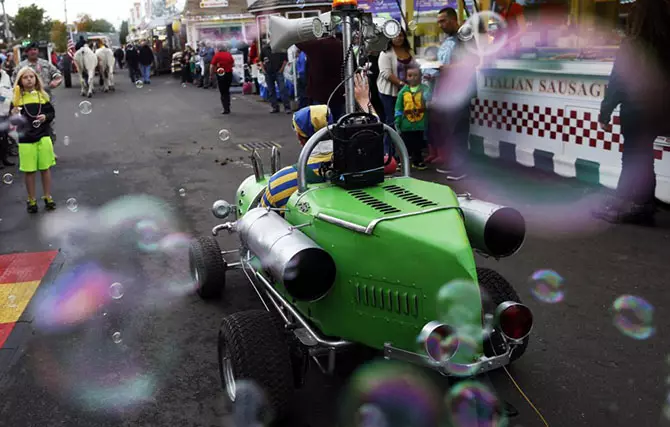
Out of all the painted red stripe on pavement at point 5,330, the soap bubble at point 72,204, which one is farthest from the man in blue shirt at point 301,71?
the painted red stripe on pavement at point 5,330

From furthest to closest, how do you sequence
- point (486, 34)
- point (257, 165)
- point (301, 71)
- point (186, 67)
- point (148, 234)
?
1. point (186, 67)
2. point (301, 71)
3. point (486, 34)
4. point (148, 234)
5. point (257, 165)

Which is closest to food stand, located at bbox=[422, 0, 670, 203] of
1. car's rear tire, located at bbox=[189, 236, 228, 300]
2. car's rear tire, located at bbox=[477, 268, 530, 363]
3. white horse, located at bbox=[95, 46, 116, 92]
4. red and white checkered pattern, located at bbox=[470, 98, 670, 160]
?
red and white checkered pattern, located at bbox=[470, 98, 670, 160]

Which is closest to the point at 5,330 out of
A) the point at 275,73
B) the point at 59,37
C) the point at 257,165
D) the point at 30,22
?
the point at 257,165

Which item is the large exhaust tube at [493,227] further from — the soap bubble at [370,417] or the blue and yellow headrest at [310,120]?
the blue and yellow headrest at [310,120]

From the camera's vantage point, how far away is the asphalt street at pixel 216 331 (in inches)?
130

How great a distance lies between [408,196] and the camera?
3.07m

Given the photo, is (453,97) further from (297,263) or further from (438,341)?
(438,341)

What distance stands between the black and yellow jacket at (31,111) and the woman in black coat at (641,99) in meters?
5.70

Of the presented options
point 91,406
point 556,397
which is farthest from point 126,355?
point 556,397

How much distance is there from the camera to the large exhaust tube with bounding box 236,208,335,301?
2.77 metres

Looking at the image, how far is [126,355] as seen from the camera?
395cm

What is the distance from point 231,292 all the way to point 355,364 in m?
1.64

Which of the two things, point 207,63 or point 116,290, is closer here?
point 116,290

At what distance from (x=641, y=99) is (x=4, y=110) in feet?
27.5
